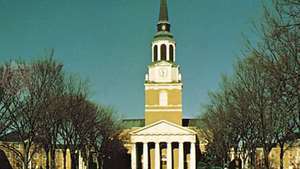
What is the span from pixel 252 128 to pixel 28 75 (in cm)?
1536

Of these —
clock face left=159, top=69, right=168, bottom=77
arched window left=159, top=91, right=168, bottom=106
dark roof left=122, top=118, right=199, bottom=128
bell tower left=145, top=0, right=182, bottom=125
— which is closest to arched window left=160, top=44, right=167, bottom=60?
bell tower left=145, top=0, right=182, bottom=125

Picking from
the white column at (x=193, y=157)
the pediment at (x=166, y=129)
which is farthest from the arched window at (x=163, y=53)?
the white column at (x=193, y=157)

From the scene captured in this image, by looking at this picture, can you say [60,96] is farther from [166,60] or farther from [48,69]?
[166,60]

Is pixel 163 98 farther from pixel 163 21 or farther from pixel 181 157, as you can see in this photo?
pixel 163 21

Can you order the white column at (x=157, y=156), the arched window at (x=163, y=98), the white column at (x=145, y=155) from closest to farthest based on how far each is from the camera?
the white column at (x=157, y=156) < the white column at (x=145, y=155) < the arched window at (x=163, y=98)

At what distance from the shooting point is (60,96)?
4128 centimetres

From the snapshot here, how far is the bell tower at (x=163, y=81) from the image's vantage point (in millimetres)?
90412

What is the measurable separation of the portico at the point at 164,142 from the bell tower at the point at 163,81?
3302mm

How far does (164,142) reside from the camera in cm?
9081

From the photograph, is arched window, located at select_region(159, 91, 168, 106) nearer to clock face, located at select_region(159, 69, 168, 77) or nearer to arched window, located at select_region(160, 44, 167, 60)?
clock face, located at select_region(159, 69, 168, 77)

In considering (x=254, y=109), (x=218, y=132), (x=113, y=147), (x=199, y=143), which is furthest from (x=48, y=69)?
(x=199, y=143)

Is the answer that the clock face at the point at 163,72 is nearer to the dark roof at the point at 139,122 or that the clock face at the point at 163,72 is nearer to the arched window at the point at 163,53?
the arched window at the point at 163,53

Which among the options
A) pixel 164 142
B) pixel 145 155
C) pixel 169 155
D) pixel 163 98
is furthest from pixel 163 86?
pixel 145 155

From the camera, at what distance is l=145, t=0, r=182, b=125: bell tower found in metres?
90.4
